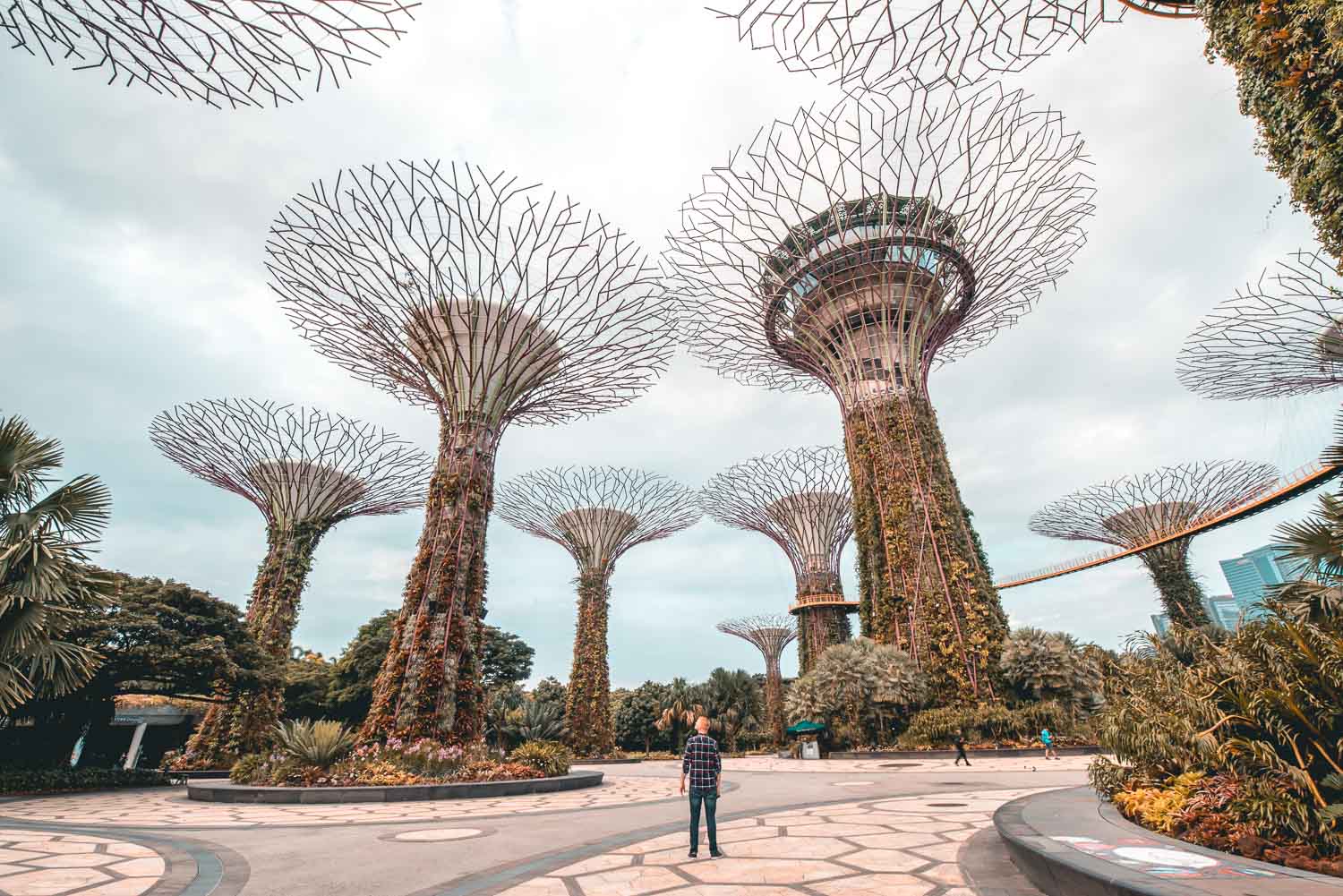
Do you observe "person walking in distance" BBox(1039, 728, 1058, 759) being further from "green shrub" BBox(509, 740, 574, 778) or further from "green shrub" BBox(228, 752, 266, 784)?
"green shrub" BBox(228, 752, 266, 784)

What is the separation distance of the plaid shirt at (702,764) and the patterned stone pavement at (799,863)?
496mm

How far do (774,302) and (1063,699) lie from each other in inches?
625

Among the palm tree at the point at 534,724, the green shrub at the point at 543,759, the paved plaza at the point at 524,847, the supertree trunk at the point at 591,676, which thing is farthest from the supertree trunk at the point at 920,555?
the palm tree at the point at 534,724

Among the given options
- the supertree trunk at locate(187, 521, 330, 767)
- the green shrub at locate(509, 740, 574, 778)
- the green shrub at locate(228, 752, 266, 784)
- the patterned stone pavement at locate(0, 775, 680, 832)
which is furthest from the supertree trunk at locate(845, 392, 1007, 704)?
the supertree trunk at locate(187, 521, 330, 767)

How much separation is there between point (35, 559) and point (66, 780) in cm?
868

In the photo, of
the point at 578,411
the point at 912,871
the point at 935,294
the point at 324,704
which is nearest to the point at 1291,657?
the point at 912,871

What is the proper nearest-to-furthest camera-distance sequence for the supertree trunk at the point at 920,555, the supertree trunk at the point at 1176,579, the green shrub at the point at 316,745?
the green shrub at the point at 316,745
the supertree trunk at the point at 920,555
the supertree trunk at the point at 1176,579

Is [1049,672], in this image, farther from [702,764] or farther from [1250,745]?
[702,764]

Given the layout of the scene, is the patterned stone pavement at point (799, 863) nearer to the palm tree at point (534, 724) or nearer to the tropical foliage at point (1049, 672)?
the tropical foliage at point (1049, 672)

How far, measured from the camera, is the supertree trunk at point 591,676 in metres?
26.4

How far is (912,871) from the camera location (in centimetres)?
407

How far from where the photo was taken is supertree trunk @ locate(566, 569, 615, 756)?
86.5 ft

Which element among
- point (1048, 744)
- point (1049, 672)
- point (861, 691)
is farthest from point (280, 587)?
point (1049, 672)

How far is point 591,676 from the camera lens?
88.9 ft
